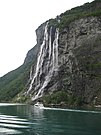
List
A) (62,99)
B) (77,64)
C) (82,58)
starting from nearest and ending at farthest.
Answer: (62,99)
(77,64)
(82,58)

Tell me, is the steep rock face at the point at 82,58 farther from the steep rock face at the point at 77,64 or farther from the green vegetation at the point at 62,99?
the green vegetation at the point at 62,99

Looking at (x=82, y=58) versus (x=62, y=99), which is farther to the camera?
(x=82, y=58)

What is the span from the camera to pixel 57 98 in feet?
526

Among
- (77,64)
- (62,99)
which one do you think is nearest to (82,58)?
(77,64)

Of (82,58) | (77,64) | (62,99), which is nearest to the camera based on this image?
(62,99)

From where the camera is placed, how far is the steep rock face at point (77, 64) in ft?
500

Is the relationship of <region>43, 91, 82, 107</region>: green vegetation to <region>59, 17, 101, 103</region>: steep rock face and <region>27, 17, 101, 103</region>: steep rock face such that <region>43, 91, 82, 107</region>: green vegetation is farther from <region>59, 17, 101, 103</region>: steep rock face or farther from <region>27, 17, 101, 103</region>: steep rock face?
<region>59, 17, 101, 103</region>: steep rock face

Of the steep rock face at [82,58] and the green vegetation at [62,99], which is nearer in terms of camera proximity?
the green vegetation at [62,99]

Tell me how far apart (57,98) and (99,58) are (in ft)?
91.9

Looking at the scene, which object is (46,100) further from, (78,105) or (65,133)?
(65,133)

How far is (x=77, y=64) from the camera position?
543 ft

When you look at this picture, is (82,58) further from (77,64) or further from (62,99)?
(62,99)

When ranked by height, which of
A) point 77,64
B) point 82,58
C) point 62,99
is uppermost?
point 82,58

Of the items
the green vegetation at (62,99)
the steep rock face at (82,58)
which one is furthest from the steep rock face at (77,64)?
the green vegetation at (62,99)
